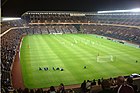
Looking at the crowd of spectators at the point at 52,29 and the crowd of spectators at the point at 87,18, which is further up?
the crowd of spectators at the point at 87,18

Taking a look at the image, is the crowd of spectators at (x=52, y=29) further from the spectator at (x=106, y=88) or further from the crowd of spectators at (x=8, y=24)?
the spectator at (x=106, y=88)

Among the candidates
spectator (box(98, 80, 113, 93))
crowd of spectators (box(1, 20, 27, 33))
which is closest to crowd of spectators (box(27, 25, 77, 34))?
crowd of spectators (box(1, 20, 27, 33))

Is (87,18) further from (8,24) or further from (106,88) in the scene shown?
(106,88)

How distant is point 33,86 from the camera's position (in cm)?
2038

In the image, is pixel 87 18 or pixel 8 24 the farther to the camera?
pixel 87 18

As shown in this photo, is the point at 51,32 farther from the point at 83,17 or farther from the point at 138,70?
the point at 138,70

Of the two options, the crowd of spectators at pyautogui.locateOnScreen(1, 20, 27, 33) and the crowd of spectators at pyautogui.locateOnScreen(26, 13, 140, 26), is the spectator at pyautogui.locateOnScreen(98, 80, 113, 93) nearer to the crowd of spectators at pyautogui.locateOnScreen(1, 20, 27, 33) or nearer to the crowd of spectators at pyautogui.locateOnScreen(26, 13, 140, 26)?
the crowd of spectators at pyautogui.locateOnScreen(1, 20, 27, 33)

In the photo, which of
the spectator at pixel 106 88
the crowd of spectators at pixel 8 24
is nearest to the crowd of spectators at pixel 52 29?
the crowd of spectators at pixel 8 24

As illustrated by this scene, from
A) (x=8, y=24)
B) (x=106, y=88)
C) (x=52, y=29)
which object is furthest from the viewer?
(x=52, y=29)

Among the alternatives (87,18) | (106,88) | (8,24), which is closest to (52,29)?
(87,18)

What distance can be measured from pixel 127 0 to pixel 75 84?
1530 cm

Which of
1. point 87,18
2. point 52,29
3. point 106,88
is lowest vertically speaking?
point 106,88

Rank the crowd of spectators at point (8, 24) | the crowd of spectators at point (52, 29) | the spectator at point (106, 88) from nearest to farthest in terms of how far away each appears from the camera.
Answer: the spectator at point (106, 88)
the crowd of spectators at point (8, 24)
the crowd of spectators at point (52, 29)

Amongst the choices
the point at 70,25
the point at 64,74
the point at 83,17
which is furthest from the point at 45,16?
the point at 64,74
